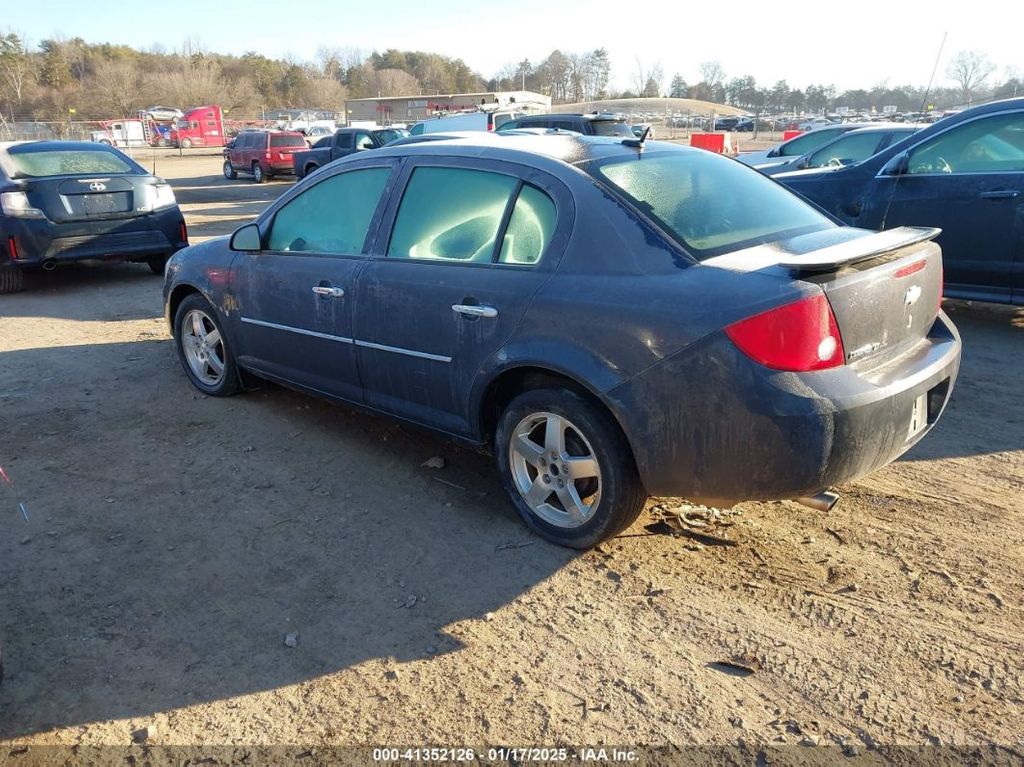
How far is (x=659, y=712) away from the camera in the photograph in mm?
2439

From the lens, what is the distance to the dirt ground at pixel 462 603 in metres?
2.44

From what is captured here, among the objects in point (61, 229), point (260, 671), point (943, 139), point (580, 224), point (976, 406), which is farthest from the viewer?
point (61, 229)

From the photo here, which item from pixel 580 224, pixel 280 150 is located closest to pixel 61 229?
pixel 580 224

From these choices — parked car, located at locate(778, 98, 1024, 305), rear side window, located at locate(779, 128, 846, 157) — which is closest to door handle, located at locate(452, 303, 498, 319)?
parked car, located at locate(778, 98, 1024, 305)

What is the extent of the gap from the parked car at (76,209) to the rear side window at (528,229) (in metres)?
6.71

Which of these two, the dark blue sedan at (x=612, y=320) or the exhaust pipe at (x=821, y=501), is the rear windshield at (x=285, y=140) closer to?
the dark blue sedan at (x=612, y=320)

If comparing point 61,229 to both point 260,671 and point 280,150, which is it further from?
point 280,150

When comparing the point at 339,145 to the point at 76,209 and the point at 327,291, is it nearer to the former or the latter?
the point at 76,209

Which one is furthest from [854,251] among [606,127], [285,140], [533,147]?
[285,140]

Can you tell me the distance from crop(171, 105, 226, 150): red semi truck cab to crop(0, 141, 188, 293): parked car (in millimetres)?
46302

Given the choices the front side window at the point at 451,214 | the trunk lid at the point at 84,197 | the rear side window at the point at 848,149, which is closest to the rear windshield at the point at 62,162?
the trunk lid at the point at 84,197

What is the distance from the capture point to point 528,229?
Result: 3.38 m

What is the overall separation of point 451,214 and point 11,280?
7133 mm

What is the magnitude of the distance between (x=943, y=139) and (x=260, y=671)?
6.57m
